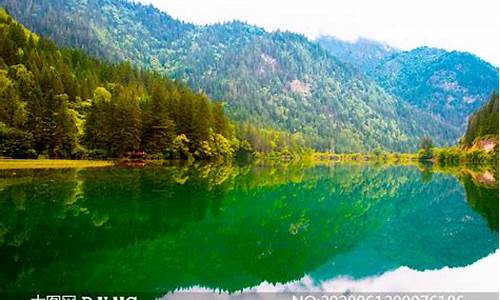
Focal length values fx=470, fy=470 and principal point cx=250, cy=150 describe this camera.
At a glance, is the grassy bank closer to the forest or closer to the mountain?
the forest

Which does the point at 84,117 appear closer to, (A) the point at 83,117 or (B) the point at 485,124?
(A) the point at 83,117

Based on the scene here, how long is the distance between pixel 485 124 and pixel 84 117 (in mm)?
122702

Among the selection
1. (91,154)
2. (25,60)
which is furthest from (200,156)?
(25,60)

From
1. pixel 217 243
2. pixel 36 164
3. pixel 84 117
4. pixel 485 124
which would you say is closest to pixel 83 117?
pixel 84 117

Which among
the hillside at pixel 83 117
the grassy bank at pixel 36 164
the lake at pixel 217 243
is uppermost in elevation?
the hillside at pixel 83 117

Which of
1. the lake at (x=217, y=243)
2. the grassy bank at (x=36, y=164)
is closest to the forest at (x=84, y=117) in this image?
the grassy bank at (x=36, y=164)

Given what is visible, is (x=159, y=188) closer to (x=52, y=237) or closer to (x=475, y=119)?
(x=52, y=237)

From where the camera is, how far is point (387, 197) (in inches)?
1922

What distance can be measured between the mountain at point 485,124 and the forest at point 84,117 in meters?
80.1

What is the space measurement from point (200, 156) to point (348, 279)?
88550mm

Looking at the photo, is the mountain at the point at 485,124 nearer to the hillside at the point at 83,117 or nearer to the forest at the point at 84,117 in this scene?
the forest at the point at 84,117

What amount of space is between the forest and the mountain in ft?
263

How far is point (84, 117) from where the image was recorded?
8938 cm

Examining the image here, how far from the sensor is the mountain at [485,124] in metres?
144
